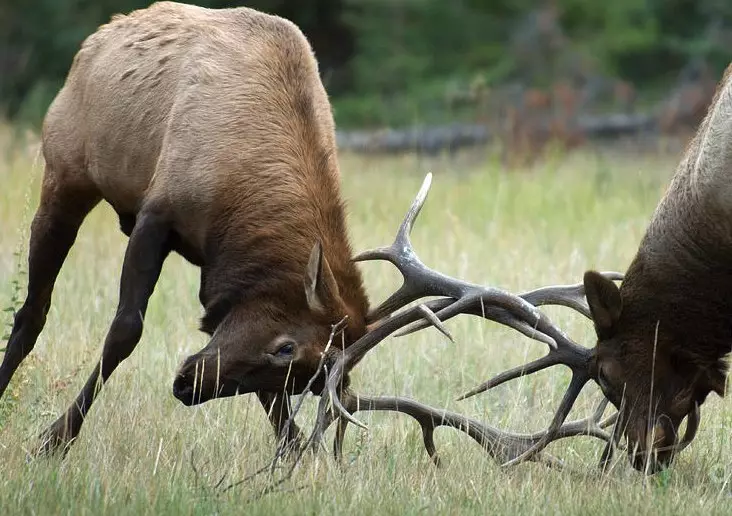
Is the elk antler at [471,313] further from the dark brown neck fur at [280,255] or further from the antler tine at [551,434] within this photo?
the dark brown neck fur at [280,255]

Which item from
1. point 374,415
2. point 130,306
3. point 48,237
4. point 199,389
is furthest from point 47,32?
point 199,389

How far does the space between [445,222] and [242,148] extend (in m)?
4.86

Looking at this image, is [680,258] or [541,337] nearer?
[541,337]

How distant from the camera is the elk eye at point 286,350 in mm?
5121

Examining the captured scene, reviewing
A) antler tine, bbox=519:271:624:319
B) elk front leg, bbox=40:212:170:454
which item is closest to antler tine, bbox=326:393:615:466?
antler tine, bbox=519:271:624:319

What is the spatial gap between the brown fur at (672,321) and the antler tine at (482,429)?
8.2 inches

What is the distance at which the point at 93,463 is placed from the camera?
5.00 m

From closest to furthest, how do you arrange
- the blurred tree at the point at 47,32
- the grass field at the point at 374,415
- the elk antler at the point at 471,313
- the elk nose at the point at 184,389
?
the grass field at the point at 374,415, the elk antler at the point at 471,313, the elk nose at the point at 184,389, the blurred tree at the point at 47,32

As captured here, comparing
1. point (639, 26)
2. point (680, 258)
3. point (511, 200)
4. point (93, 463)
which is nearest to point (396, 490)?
point (93, 463)

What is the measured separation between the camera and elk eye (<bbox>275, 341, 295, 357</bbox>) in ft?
16.8

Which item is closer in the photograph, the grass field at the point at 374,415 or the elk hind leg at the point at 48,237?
the grass field at the point at 374,415

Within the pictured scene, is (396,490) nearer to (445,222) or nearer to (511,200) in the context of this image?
(445,222)

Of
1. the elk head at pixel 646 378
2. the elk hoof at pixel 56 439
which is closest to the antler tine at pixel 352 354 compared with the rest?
the elk head at pixel 646 378

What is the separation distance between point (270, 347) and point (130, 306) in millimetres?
703
